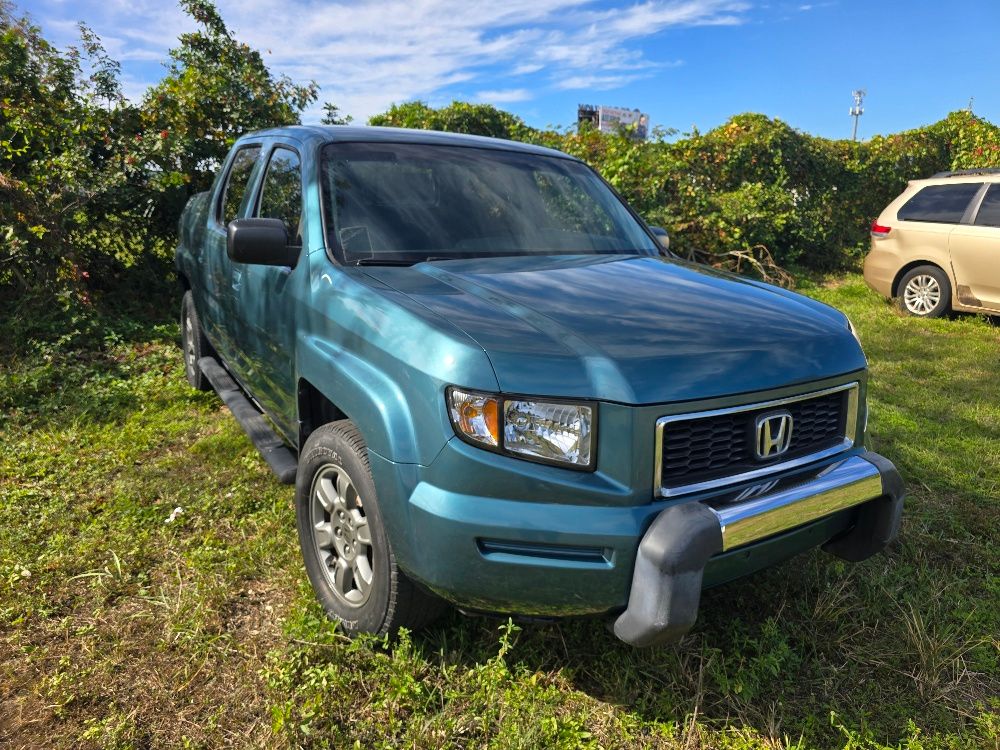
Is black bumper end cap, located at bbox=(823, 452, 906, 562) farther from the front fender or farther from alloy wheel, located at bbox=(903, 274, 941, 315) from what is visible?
alloy wheel, located at bbox=(903, 274, 941, 315)

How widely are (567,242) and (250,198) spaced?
173 centimetres

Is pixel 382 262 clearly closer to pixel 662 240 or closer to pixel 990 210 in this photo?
pixel 662 240

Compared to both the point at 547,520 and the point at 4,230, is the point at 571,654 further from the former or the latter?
the point at 4,230

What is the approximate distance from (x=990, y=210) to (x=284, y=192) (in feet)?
25.2

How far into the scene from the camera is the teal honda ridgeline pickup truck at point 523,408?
75.6 inches

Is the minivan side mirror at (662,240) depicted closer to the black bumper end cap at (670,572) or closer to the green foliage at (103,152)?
the black bumper end cap at (670,572)

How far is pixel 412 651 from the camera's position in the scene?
2.43m

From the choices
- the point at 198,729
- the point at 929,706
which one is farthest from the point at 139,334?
the point at 929,706

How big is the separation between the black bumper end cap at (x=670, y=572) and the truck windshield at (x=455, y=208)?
1.49m

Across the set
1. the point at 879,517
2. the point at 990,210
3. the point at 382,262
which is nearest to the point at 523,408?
the point at 382,262

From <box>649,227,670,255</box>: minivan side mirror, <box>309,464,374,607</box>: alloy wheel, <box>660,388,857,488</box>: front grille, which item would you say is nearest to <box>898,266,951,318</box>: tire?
<box>649,227,670,255</box>: minivan side mirror

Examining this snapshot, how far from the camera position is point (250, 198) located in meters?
3.77

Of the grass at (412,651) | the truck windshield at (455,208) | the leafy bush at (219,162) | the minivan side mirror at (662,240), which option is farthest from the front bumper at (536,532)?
the leafy bush at (219,162)

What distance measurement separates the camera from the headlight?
6.35 feet
